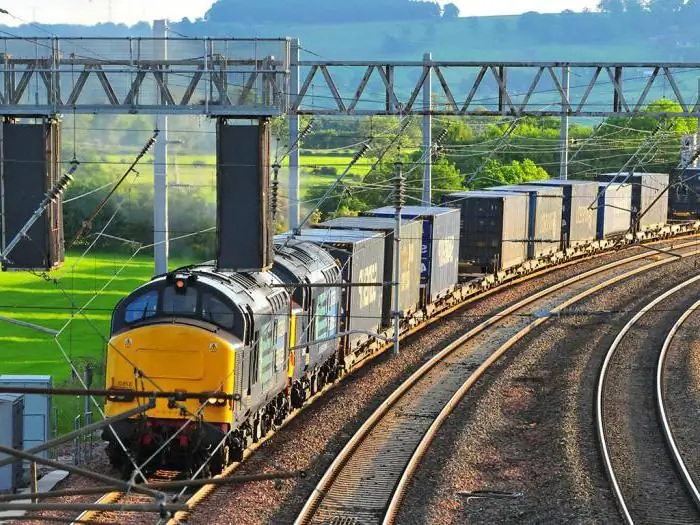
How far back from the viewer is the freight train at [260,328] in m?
18.2

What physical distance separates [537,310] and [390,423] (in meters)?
17.0

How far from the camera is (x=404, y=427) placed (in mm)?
23531

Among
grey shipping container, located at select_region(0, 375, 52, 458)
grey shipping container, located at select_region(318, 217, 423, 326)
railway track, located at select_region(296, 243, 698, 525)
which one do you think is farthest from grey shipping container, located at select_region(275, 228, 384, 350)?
grey shipping container, located at select_region(0, 375, 52, 458)

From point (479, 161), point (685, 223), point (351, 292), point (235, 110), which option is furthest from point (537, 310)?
point (479, 161)

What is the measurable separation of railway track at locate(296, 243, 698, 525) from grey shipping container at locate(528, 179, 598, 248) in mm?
8877

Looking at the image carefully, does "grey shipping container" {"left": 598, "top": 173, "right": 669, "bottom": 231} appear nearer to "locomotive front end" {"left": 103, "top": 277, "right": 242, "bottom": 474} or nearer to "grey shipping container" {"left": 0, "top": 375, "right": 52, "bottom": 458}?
"grey shipping container" {"left": 0, "top": 375, "right": 52, "bottom": 458}

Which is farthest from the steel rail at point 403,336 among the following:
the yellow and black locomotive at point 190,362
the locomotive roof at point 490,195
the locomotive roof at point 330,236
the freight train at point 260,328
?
the locomotive roof at point 490,195

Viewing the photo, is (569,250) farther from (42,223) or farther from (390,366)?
(42,223)

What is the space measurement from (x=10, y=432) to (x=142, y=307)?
3118 mm

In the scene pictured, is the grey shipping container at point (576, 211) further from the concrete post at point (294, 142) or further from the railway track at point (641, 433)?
the concrete post at point (294, 142)

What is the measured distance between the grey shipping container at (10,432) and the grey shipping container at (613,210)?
3616 centimetres

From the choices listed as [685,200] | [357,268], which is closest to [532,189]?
[357,268]

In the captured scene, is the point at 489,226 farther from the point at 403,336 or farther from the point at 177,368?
the point at 177,368

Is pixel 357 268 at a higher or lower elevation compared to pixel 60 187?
lower
